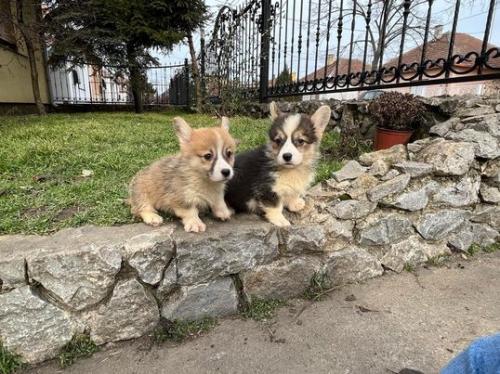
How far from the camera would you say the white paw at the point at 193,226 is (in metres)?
2.34

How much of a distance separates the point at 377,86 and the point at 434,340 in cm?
326

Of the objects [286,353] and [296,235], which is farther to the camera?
[296,235]

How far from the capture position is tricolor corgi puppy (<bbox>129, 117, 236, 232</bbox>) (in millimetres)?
2201

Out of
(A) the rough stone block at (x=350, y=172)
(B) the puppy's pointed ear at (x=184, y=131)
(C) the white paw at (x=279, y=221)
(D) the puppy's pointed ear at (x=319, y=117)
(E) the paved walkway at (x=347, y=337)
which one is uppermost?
(D) the puppy's pointed ear at (x=319, y=117)

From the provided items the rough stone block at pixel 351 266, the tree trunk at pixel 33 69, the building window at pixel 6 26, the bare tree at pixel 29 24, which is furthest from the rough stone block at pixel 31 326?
the building window at pixel 6 26

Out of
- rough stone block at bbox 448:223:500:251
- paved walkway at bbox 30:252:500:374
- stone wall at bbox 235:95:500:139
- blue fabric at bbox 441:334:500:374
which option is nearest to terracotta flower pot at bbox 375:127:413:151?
stone wall at bbox 235:95:500:139

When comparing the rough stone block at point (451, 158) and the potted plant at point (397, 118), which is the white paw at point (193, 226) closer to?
the rough stone block at point (451, 158)

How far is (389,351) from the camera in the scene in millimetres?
2264

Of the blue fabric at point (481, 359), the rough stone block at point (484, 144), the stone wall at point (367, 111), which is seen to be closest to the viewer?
the blue fabric at point (481, 359)

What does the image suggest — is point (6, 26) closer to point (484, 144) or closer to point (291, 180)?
point (291, 180)

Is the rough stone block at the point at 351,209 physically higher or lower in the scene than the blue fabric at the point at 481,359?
lower

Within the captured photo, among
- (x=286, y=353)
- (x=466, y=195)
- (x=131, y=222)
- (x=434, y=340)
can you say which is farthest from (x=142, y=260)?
(x=466, y=195)

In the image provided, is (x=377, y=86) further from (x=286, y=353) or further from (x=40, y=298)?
(x=40, y=298)

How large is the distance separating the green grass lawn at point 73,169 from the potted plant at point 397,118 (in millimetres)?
678
